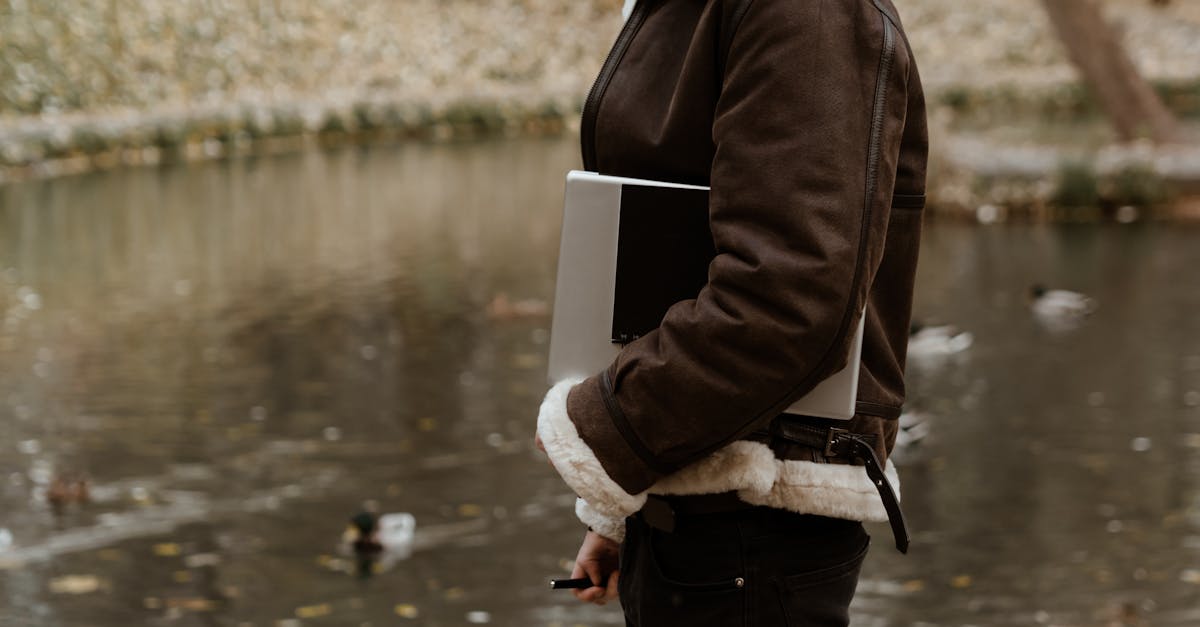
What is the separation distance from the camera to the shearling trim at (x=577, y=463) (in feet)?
6.31

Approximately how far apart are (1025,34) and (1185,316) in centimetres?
3224

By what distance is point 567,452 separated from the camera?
6.33ft

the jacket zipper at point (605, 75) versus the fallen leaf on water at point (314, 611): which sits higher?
the jacket zipper at point (605, 75)

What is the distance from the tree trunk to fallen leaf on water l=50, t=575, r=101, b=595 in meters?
15.3

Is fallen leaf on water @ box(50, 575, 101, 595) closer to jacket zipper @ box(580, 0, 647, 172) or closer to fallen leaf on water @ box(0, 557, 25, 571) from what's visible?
fallen leaf on water @ box(0, 557, 25, 571)

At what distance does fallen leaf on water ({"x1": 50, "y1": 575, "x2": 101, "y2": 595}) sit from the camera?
5.37m

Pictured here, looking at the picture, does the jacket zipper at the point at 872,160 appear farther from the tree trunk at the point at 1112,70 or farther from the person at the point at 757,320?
the tree trunk at the point at 1112,70

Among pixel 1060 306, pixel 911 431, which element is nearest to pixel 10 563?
pixel 911 431

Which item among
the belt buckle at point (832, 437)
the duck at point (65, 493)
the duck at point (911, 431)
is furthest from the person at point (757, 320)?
the duck at point (911, 431)

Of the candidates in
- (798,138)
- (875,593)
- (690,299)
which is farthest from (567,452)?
(875,593)

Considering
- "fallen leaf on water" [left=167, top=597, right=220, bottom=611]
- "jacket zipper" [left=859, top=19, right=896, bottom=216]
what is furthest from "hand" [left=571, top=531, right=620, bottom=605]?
"fallen leaf on water" [left=167, top=597, right=220, bottom=611]

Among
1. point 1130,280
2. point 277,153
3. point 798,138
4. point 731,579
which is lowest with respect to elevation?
point 277,153

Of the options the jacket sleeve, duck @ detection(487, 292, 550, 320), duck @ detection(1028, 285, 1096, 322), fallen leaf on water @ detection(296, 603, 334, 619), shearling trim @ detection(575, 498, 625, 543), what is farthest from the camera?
duck @ detection(487, 292, 550, 320)

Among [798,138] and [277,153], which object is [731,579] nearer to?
[798,138]
